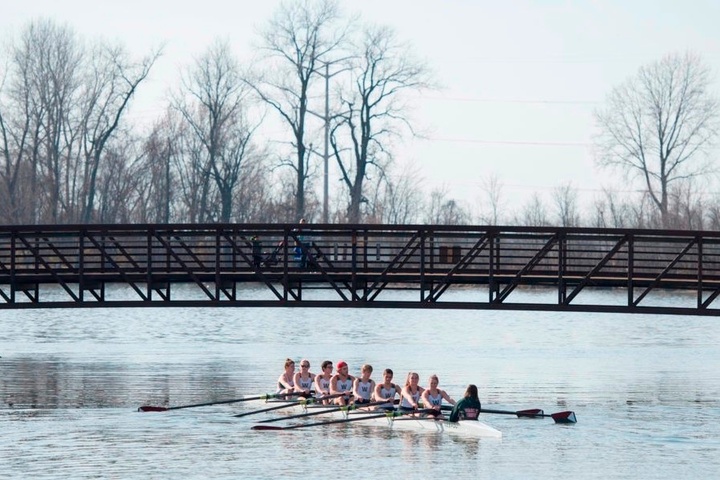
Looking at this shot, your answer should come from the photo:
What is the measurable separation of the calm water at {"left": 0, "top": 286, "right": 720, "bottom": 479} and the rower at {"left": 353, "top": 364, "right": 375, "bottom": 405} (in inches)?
58.3

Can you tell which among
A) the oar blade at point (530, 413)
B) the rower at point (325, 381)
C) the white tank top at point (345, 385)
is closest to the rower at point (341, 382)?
the white tank top at point (345, 385)

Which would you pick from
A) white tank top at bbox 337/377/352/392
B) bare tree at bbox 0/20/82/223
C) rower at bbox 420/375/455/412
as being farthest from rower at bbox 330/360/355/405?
bare tree at bbox 0/20/82/223

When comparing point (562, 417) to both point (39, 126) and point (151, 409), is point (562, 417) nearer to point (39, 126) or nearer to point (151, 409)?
point (151, 409)

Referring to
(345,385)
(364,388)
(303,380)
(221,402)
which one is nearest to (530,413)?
(364,388)

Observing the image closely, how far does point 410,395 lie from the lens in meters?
34.7

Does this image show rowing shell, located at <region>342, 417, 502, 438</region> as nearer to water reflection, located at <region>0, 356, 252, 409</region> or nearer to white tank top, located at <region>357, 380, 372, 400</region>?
white tank top, located at <region>357, 380, 372, 400</region>

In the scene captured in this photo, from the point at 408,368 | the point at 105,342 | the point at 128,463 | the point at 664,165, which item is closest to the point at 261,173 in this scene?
the point at 664,165

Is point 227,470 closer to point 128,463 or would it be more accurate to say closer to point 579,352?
point 128,463

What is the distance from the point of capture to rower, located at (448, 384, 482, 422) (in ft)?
110

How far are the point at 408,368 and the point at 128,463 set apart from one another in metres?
19.7

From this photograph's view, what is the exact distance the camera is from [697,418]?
36.7 meters

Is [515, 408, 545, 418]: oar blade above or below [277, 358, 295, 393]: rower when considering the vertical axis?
below

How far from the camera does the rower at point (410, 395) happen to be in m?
34.5

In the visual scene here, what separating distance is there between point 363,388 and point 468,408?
13.0 feet
